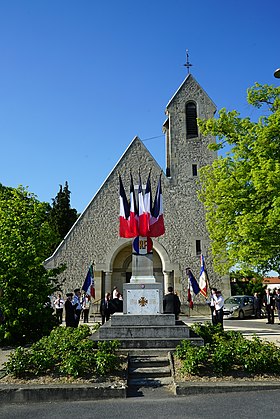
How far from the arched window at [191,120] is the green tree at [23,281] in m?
14.4

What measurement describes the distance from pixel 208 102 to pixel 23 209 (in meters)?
16.1

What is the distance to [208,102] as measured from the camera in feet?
80.0

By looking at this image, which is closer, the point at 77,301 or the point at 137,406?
the point at 137,406

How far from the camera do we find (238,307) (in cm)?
2005

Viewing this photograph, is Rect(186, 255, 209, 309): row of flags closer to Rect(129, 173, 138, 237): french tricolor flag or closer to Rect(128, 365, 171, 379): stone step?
Rect(129, 173, 138, 237): french tricolor flag

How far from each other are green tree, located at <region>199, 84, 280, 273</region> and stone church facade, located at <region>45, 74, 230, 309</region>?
5310 mm

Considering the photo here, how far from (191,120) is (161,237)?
8057 mm

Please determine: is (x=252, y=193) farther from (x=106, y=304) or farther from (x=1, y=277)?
(x=1, y=277)

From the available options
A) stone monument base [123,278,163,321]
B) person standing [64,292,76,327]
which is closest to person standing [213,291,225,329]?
stone monument base [123,278,163,321]

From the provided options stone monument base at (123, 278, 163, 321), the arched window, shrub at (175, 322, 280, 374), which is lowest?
shrub at (175, 322, 280, 374)

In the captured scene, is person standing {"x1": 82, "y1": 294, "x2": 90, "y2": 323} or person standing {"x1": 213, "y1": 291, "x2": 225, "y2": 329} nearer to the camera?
person standing {"x1": 213, "y1": 291, "x2": 225, "y2": 329}

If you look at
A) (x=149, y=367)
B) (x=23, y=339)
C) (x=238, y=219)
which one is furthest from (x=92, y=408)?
A: (x=238, y=219)

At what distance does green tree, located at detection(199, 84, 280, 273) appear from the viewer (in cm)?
1277

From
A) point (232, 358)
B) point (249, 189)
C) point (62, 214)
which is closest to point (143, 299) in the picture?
point (232, 358)
